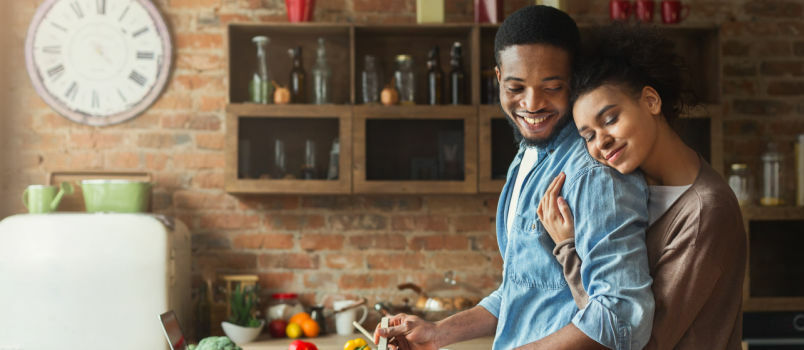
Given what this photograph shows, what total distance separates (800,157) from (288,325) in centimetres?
235

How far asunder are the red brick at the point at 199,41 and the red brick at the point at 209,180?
587mm

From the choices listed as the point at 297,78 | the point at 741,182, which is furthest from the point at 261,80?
the point at 741,182

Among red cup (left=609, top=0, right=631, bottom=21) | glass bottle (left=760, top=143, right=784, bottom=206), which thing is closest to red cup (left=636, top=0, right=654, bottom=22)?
red cup (left=609, top=0, right=631, bottom=21)

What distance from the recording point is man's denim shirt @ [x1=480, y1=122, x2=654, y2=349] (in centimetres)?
108

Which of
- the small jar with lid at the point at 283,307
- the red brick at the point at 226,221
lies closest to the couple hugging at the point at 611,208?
the small jar with lid at the point at 283,307

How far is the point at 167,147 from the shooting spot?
331 cm

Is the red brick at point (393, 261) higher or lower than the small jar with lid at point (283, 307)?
higher

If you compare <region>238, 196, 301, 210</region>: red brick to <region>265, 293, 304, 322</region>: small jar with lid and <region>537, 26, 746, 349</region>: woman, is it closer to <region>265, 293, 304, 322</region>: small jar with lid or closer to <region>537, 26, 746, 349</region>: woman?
<region>265, 293, 304, 322</region>: small jar with lid

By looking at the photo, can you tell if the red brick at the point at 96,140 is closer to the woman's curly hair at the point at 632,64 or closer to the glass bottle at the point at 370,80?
the glass bottle at the point at 370,80

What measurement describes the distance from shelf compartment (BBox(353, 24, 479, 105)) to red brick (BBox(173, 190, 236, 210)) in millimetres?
794

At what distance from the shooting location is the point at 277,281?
333 centimetres

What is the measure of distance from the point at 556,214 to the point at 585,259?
11cm

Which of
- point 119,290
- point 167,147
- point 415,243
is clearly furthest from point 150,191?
point 415,243

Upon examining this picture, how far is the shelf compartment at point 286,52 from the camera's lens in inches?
120
